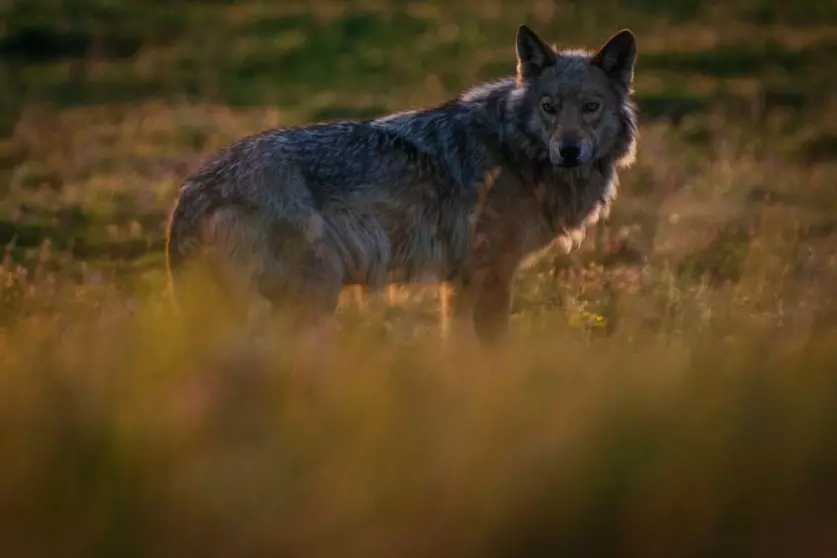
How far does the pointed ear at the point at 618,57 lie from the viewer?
7219 mm

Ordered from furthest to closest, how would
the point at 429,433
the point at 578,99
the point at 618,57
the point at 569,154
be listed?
the point at 618,57 → the point at 578,99 → the point at 569,154 → the point at 429,433

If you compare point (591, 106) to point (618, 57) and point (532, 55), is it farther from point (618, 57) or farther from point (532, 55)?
point (532, 55)

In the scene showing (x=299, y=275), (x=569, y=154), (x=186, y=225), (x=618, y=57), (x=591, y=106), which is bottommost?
(x=299, y=275)

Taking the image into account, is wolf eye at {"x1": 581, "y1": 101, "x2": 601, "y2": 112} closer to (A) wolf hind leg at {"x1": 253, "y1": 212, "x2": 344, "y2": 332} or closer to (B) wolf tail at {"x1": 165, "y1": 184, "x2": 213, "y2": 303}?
(A) wolf hind leg at {"x1": 253, "y1": 212, "x2": 344, "y2": 332}

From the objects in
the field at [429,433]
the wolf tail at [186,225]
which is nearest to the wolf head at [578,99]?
the field at [429,433]

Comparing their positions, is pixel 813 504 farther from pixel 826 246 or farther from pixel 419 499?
pixel 826 246

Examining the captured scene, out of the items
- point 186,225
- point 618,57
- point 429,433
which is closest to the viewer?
point 429,433

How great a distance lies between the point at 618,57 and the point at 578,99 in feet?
1.39

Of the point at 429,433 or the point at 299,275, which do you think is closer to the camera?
the point at 429,433

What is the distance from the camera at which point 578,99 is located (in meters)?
7.07

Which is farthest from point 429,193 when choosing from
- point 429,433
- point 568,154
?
point 429,433

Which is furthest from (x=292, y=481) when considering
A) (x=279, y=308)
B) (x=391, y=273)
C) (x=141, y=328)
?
(x=391, y=273)

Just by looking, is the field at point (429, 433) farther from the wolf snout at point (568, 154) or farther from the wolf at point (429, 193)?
the wolf snout at point (568, 154)

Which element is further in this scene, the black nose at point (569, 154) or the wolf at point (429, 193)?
the black nose at point (569, 154)
